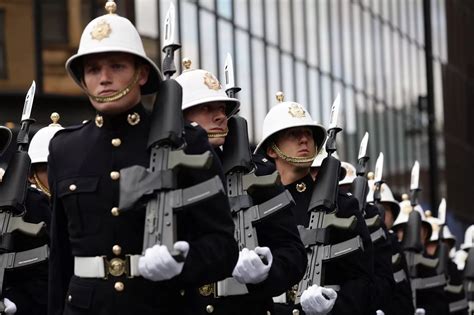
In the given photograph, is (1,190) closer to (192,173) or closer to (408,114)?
(192,173)

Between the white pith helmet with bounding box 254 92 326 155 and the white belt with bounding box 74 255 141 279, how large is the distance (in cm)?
487

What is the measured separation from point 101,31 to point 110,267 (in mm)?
1155

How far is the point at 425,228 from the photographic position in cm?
2192

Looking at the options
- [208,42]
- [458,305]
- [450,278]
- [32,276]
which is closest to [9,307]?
[32,276]

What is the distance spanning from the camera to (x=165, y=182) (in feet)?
26.8

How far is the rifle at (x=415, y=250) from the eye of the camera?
1959 centimetres

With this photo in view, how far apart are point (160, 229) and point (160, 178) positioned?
10.7 inches

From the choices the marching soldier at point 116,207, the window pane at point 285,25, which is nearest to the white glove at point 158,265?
the marching soldier at point 116,207

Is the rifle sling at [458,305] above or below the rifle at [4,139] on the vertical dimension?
below

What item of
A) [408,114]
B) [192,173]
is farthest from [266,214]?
[408,114]

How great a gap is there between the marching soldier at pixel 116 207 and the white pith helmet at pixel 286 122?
181 inches

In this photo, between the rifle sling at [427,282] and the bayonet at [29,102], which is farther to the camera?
the rifle sling at [427,282]

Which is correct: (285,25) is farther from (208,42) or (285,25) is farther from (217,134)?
(217,134)

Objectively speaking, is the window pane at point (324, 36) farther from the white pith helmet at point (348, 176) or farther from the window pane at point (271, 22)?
the white pith helmet at point (348, 176)
